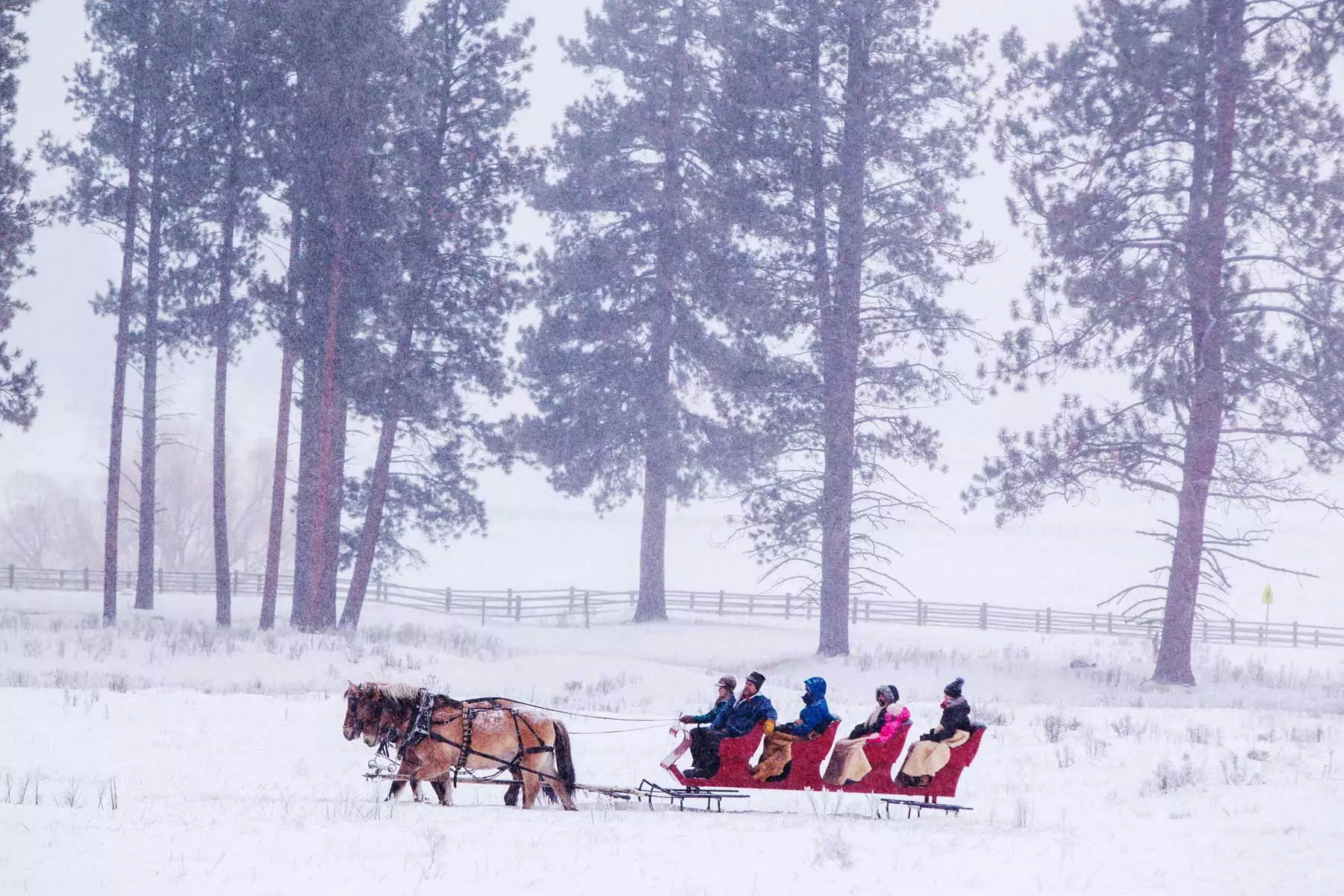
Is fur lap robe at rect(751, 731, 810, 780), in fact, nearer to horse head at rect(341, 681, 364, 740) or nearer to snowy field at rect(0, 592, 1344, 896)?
snowy field at rect(0, 592, 1344, 896)

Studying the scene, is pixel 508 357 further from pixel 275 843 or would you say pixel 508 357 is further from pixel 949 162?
pixel 275 843

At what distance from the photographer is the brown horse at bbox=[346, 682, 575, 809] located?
31.8ft

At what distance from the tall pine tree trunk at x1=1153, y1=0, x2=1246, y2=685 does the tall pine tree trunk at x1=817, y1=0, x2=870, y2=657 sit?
598cm

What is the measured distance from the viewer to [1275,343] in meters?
20.1

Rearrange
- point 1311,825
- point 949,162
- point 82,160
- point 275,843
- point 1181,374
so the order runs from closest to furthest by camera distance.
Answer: point 275,843
point 1311,825
point 1181,374
point 949,162
point 82,160

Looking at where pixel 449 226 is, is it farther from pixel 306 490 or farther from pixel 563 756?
pixel 563 756

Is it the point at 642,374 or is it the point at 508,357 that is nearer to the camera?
the point at 508,357

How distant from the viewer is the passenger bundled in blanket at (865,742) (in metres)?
9.54

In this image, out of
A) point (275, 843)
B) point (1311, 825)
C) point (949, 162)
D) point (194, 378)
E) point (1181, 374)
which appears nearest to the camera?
point (275, 843)

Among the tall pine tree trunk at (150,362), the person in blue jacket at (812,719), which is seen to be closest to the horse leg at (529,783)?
the person in blue jacket at (812,719)

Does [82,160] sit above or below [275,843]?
above

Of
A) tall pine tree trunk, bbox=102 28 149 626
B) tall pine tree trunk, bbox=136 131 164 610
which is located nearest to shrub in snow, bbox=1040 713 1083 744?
tall pine tree trunk, bbox=102 28 149 626

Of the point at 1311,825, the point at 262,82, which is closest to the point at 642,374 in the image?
the point at 262,82

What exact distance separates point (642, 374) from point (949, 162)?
10.5 meters
